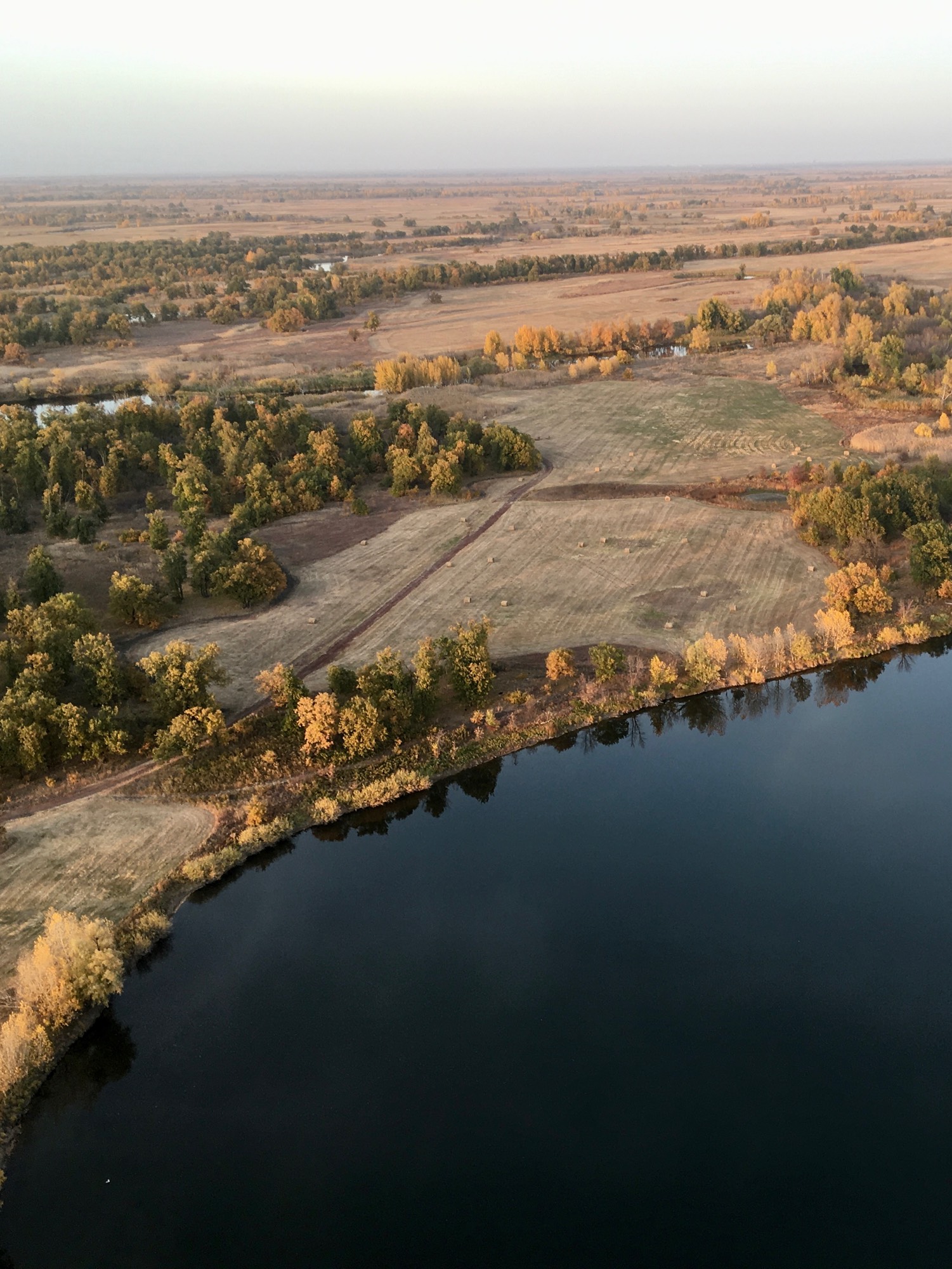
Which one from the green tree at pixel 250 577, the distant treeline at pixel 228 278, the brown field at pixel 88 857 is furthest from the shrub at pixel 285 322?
the brown field at pixel 88 857

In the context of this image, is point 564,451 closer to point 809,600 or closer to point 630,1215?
point 809,600

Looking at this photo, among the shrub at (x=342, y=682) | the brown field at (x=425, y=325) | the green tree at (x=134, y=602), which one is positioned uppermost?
the brown field at (x=425, y=325)

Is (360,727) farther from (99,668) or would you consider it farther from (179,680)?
(99,668)

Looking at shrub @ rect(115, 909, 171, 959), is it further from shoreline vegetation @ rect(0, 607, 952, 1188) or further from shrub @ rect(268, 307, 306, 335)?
shrub @ rect(268, 307, 306, 335)

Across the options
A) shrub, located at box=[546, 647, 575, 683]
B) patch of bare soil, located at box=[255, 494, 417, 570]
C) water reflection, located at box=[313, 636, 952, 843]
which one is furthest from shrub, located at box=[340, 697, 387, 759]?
patch of bare soil, located at box=[255, 494, 417, 570]

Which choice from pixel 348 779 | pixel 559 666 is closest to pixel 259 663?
pixel 348 779

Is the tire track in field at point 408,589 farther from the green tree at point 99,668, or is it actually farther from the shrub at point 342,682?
the green tree at point 99,668
